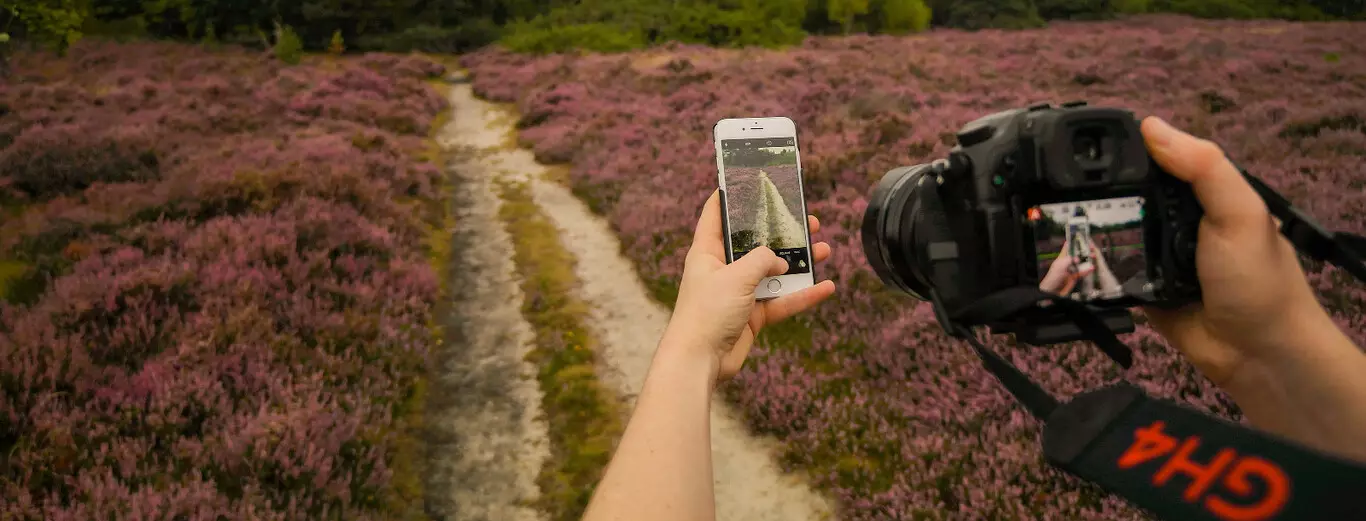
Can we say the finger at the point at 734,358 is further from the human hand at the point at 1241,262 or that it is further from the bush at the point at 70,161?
the bush at the point at 70,161

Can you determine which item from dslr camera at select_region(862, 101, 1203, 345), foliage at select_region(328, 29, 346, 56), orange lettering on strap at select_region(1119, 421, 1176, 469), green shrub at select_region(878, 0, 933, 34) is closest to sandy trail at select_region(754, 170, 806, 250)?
dslr camera at select_region(862, 101, 1203, 345)

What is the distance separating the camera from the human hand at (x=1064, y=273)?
1715 millimetres

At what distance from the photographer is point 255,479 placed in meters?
3.66

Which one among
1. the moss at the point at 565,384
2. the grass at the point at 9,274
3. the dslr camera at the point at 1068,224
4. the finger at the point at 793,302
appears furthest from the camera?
the grass at the point at 9,274

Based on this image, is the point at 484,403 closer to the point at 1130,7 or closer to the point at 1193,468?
the point at 1193,468

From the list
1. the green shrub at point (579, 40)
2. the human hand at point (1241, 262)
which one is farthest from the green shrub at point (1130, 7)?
the human hand at point (1241, 262)

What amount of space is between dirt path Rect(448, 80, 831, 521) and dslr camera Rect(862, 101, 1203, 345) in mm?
2441

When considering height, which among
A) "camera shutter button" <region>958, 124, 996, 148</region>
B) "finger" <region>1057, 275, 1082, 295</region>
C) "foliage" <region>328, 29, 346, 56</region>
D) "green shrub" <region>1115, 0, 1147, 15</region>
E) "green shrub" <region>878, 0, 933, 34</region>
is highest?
"foliage" <region>328, 29, 346, 56</region>

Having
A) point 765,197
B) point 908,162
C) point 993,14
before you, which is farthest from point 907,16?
point 765,197

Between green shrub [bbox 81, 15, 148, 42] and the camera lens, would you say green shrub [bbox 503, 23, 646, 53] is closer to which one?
green shrub [bbox 81, 15, 148, 42]

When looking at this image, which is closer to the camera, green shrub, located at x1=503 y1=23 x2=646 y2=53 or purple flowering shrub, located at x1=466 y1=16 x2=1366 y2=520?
purple flowering shrub, located at x1=466 y1=16 x2=1366 y2=520

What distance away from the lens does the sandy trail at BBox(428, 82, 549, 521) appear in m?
4.11

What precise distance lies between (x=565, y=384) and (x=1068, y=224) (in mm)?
4170

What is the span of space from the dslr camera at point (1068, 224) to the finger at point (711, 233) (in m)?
0.77
